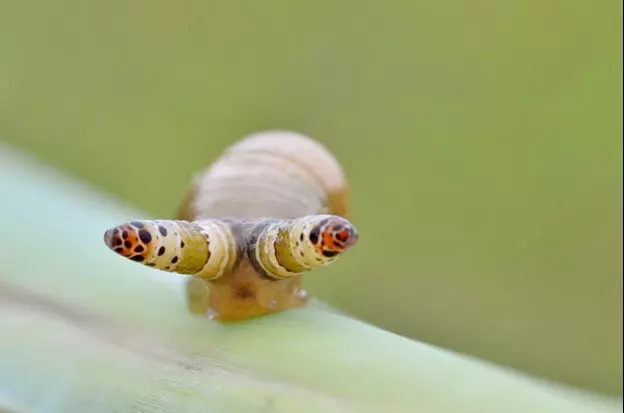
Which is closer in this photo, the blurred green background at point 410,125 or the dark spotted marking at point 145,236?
the dark spotted marking at point 145,236

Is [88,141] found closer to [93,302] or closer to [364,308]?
[364,308]

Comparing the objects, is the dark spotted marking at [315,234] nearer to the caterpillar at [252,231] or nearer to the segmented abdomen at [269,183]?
the caterpillar at [252,231]

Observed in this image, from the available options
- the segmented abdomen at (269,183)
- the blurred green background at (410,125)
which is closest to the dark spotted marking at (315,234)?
the segmented abdomen at (269,183)

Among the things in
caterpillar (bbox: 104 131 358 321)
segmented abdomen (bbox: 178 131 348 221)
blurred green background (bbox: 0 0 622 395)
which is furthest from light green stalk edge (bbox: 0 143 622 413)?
blurred green background (bbox: 0 0 622 395)

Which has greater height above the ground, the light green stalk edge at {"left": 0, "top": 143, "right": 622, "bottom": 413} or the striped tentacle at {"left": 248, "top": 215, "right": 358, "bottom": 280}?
the striped tentacle at {"left": 248, "top": 215, "right": 358, "bottom": 280}

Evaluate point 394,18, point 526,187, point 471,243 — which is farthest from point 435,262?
point 394,18

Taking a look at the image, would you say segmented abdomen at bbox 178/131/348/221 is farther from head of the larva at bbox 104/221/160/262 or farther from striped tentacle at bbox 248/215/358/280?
head of the larva at bbox 104/221/160/262
